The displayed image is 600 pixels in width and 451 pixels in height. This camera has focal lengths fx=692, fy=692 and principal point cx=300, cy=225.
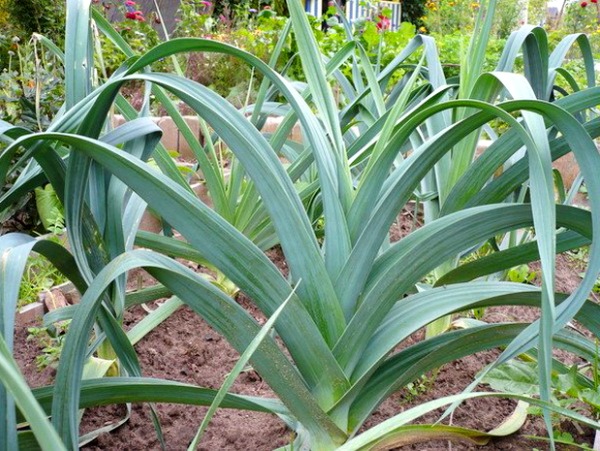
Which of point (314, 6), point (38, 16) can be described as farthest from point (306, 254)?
point (314, 6)

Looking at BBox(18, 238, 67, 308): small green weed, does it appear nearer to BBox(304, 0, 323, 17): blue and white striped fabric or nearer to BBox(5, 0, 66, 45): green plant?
BBox(5, 0, 66, 45): green plant

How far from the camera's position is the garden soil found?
1.47 meters

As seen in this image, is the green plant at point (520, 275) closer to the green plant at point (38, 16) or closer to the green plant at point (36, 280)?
the green plant at point (36, 280)

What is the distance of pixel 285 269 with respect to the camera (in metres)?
2.50

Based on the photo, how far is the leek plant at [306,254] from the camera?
92 cm

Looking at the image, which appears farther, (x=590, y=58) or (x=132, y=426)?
(x=590, y=58)

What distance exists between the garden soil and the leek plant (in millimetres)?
286

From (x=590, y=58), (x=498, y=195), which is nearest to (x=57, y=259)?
(x=498, y=195)

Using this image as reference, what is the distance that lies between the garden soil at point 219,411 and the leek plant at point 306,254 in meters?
0.29

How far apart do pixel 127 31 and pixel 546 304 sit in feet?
15.5

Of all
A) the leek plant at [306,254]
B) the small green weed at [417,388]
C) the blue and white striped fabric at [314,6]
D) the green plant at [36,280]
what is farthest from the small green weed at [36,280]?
the blue and white striped fabric at [314,6]

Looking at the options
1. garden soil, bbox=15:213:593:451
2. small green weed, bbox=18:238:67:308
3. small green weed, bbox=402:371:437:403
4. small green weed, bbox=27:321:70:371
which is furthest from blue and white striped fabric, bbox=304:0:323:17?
small green weed, bbox=402:371:437:403

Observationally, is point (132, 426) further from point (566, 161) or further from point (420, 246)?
point (566, 161)

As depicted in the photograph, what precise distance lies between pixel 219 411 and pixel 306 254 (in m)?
0.65
